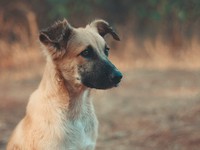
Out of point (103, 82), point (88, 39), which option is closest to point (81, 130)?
point (103, 82)

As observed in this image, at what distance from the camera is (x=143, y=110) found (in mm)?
10945

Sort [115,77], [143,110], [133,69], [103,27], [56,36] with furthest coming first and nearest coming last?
[133,69] → [143,110] → [103,27] → [56,36] → [115,77]

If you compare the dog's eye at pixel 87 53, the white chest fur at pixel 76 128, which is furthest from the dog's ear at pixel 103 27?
the white chest fur at pixel 76 128

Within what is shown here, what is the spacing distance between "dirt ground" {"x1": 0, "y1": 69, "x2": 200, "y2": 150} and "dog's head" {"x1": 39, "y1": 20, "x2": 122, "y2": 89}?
193 centimetres

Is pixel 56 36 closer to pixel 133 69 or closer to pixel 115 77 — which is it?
pixel 115 77

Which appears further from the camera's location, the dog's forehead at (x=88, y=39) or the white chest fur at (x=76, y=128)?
the dog's forehead at (x=88, y=39)

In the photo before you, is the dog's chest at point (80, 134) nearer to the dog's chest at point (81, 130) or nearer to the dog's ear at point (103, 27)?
the dog's chest at point (81, 130)

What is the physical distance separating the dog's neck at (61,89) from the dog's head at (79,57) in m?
0.06

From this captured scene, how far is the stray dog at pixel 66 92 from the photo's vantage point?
19.6 ft

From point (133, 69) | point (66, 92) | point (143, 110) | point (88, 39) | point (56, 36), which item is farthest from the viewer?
point (133, 69)

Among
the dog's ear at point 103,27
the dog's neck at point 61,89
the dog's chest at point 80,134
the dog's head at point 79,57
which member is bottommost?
the dog's chest at point 80,134

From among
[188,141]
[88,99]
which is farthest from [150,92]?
[88,99]

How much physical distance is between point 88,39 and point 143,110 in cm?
482

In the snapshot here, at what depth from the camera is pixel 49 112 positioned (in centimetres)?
606
